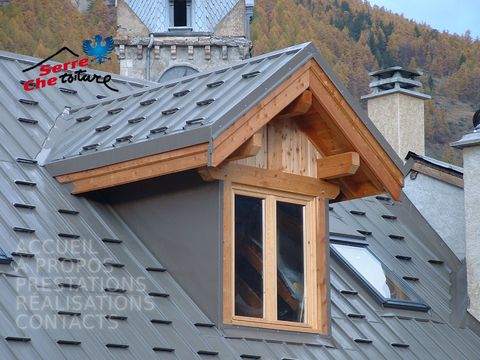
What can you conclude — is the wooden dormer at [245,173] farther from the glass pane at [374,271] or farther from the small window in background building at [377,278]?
the glass pane at [374,271]

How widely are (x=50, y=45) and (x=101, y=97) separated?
5530 centimetres

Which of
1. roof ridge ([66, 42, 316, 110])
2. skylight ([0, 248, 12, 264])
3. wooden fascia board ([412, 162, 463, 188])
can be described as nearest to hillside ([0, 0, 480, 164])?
wooden fascia board ([412, 162, 463, 188])

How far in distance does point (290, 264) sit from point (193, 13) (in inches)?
1884

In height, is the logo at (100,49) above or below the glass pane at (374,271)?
above

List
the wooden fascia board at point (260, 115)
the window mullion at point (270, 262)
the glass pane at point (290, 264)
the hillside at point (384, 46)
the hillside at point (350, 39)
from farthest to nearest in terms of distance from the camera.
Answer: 1. the hillside at point (384, 46)
2. the hillside at point (350, 39)
3. the glass pane at point (290, 264)
4. the window mullion at point (270, 262)
5. the wooden fascia board at point (260, 115)

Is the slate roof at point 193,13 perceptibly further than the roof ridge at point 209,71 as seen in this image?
Yes

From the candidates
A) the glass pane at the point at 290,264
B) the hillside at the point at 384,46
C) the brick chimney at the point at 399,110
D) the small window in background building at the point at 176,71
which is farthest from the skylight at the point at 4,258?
the hillside at the point at 384,46

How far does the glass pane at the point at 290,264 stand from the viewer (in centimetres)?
1191

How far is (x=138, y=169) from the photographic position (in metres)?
11.5

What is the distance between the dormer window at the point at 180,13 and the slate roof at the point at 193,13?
1.03 feet

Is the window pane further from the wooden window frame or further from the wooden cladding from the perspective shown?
the wooden window frame

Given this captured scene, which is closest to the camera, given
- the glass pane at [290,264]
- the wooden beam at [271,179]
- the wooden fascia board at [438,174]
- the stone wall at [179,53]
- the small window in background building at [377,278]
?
the wooden beam at [271,179]

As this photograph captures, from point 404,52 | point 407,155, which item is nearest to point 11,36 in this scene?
point 404,52

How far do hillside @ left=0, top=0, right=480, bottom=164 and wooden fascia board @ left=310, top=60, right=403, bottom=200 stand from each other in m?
54.4
